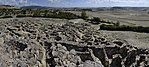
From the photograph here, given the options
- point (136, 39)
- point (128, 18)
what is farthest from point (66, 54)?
point (128, 18)

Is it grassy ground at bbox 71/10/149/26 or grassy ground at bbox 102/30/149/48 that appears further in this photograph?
grassy ground at bbox 71/10/149/26

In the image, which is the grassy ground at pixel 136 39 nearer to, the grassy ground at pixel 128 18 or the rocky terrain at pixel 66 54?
the rocky terrain at pixel 66 54

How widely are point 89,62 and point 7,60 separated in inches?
282

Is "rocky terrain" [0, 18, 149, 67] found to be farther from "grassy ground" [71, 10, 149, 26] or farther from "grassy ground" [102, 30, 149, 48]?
"grassy ground" [71, 10, 149, 26]

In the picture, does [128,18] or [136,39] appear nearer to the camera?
[136,39]

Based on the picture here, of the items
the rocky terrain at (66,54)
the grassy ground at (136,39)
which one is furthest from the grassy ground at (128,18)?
the rocky terrain at (66,54)

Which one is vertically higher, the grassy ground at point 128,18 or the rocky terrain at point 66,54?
the rocky terrain at point 66,54

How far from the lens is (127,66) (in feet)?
74.5

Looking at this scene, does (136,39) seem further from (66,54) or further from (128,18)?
(128,18)

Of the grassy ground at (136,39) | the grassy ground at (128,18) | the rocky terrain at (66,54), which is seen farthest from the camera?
the grassy ground at (128,18)

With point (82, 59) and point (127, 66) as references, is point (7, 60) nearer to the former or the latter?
point (82, 59)

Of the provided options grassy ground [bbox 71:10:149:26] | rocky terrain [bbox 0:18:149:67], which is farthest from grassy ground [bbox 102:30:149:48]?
grassy ground [bbox 71:10:149:26]

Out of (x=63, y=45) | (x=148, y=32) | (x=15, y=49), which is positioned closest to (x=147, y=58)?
(x=63, y=45)

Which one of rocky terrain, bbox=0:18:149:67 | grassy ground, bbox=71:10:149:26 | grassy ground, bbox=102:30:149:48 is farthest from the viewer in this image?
grassy ground, bbox=71:10:149:26
